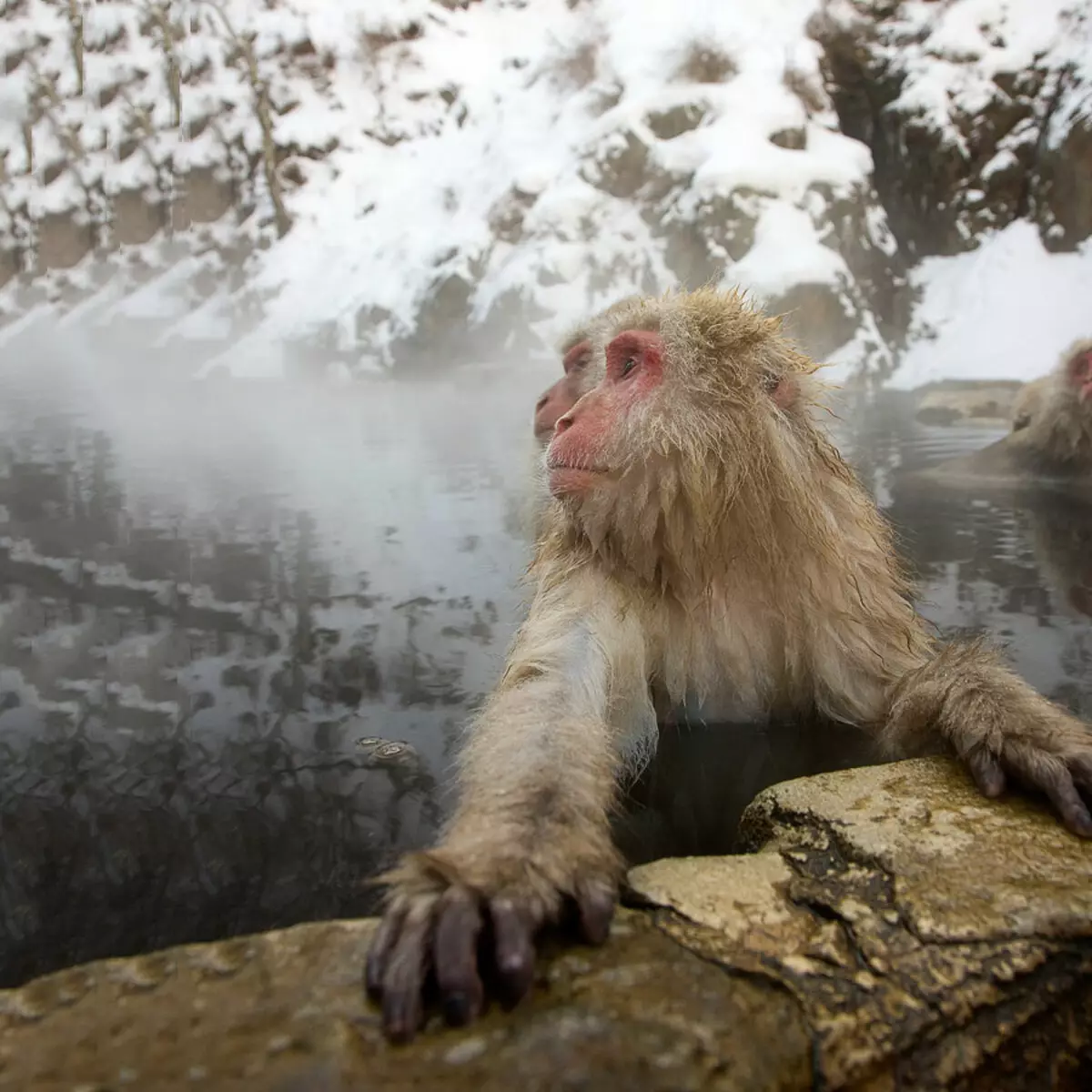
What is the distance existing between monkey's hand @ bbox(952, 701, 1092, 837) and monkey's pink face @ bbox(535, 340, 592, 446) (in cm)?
125

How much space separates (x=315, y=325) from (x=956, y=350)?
5.16 metres

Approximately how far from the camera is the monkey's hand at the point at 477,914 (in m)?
0.86

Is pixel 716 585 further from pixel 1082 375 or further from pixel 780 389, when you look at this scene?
pixel 1082 375

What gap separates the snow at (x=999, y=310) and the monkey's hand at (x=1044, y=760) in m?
4.84

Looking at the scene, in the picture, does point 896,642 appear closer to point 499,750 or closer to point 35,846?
point 499,750

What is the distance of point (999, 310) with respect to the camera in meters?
7.07

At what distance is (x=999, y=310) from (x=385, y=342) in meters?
4.99

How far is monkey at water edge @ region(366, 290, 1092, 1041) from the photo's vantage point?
4.99ft

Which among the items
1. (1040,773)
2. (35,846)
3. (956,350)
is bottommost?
(35,846)

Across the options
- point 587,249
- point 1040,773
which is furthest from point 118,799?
point 587,249

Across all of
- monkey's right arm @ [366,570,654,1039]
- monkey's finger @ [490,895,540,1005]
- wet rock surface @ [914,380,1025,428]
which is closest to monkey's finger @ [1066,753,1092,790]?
monkey's right arm @ [366,570,654,1039]

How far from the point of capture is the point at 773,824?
135 cm

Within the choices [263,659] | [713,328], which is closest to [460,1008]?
[713,328]

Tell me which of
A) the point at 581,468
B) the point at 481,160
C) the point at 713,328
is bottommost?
the point at 581,468
